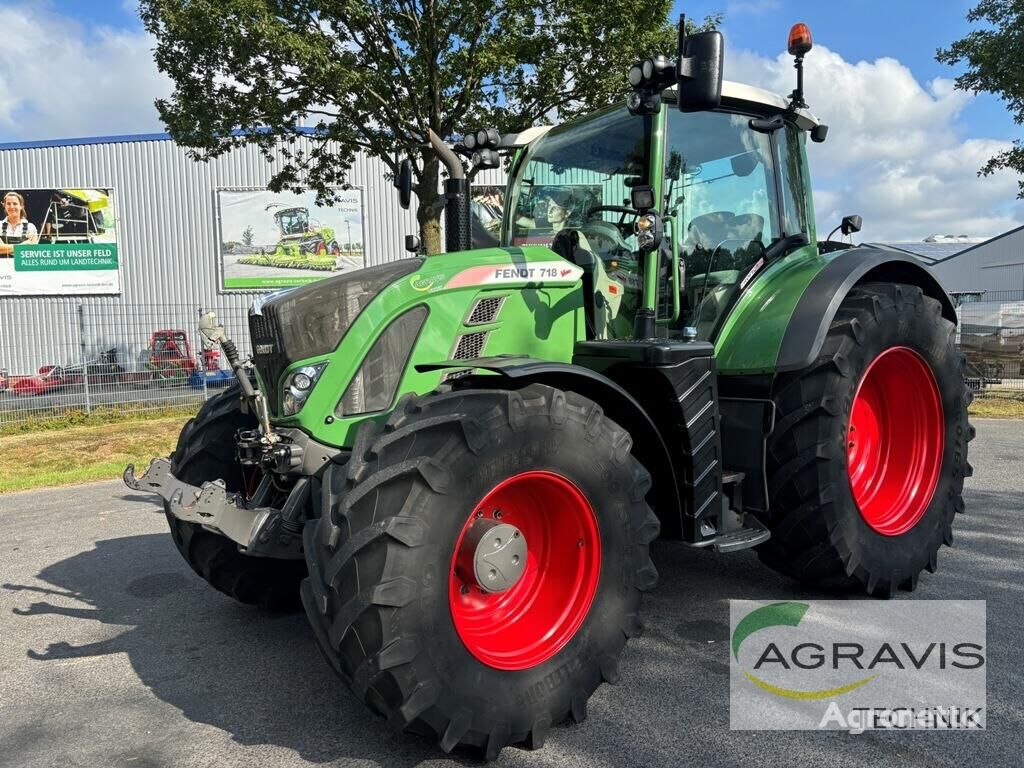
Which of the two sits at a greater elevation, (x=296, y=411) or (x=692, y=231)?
(x=692, y=231)

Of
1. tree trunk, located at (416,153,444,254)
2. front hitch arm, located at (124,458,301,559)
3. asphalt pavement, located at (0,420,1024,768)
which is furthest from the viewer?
tree trunk, located at (416,153,444,254)

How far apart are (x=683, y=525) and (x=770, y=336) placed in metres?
1.08

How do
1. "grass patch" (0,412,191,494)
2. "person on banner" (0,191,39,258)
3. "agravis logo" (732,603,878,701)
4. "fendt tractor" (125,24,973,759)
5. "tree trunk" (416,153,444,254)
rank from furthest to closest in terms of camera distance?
"person on banner" (0,191,39,258)
"tree trunk" (416,153,444,254)
"grass patch" (0,412,191,494)
"agravis logo" (732,603,878,701)
"fendt tractor" (125,24,973,759)

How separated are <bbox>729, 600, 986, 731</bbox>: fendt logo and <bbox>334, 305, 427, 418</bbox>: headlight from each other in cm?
176

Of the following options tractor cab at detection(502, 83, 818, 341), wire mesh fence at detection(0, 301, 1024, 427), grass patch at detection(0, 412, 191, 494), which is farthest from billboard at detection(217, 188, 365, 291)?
tractor cab at detection(502, 83, 818, 341)

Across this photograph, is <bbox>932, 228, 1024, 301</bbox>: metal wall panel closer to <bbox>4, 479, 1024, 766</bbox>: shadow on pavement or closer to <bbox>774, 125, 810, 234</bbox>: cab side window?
<bbox>774, 125, 810, 234</bbox>: cab side window

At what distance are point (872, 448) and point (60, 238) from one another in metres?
25.5

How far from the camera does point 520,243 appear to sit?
4.15m

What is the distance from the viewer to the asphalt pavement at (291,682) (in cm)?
254

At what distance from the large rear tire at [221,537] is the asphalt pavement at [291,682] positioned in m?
0.20

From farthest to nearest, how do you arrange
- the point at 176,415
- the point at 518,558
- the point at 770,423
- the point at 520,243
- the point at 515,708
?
the point at 176,415 → the point at 520,243 → the point at 770,423 → the point at 518,558 → the point at 515,708

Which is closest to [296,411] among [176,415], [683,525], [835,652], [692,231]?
[683,525]

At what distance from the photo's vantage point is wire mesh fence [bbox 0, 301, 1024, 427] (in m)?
11.8

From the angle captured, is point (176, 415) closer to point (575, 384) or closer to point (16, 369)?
point (16, 369)
